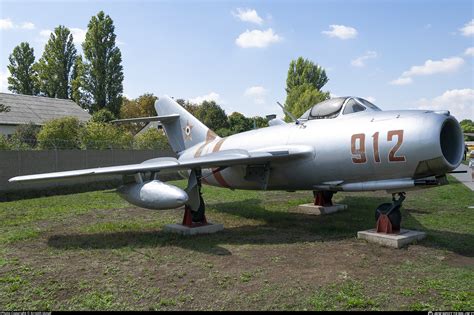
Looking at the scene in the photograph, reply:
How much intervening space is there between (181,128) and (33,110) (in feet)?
95.7

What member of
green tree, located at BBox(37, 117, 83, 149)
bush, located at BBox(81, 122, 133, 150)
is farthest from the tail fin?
bush, located at BBox(81, 122, 133, 150)

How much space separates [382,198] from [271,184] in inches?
274

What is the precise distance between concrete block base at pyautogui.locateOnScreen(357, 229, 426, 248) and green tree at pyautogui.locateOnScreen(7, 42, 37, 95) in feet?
214

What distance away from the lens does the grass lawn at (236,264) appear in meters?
4.87

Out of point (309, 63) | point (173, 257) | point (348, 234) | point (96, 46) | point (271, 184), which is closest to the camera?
point (173, 257)

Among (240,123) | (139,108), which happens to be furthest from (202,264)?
(139,108)

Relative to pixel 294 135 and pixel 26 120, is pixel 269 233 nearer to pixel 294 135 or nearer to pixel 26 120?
pixel 294 135

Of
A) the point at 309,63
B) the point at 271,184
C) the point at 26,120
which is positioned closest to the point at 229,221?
the point at 271,184

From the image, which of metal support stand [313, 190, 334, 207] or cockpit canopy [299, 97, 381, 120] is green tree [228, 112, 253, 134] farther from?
cockpit canopy [299, 97, 381, 120]

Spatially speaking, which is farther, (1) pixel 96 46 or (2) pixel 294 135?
(1) pixel 96 46

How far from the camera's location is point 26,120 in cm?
3431

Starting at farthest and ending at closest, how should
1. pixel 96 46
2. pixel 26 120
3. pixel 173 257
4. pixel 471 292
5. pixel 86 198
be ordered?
1. pixel 96 46
2. pixel 26 120
3. pixel 86 198
4. pixel 173 257
5. pixel 471 292

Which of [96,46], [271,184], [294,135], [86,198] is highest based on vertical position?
[96,46]

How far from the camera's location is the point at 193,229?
8.82 meters
